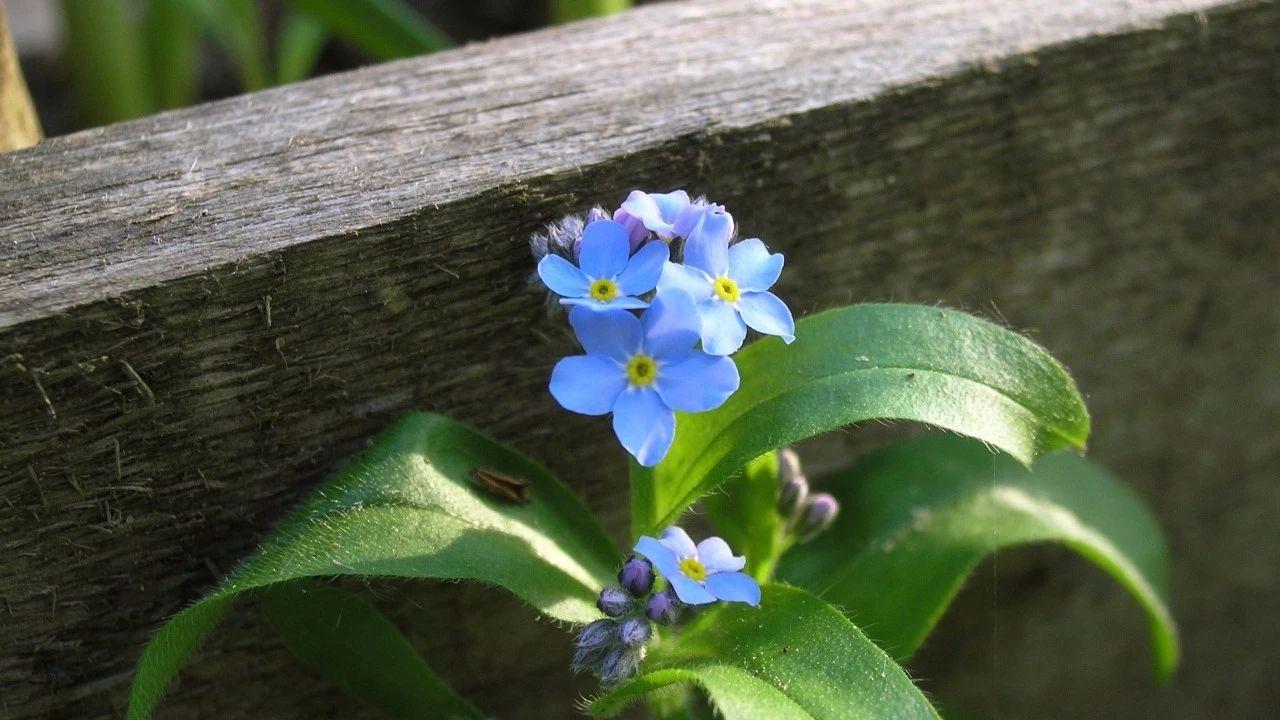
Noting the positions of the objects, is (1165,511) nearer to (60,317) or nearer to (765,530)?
(765,530)

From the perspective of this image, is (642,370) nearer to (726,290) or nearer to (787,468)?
(726,290)

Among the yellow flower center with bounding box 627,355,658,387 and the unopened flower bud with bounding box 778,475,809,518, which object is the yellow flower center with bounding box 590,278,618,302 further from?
the unopened flower bud with bounding box 778,475,809,518

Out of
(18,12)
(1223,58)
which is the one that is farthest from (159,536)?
(18,12)

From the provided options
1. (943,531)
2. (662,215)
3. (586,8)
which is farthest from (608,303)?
(586,8)

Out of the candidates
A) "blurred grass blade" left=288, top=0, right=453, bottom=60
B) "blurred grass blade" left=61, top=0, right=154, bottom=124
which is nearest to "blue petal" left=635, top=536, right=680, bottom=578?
"blurred grass blade" left=288, top=0, right=453, bottom=60

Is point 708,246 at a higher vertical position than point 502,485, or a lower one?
higher

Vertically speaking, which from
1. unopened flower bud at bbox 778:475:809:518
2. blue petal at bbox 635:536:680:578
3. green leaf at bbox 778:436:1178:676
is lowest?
green leaf at bbox 778:436:1178:676

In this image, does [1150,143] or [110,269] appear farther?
[1150,143]
